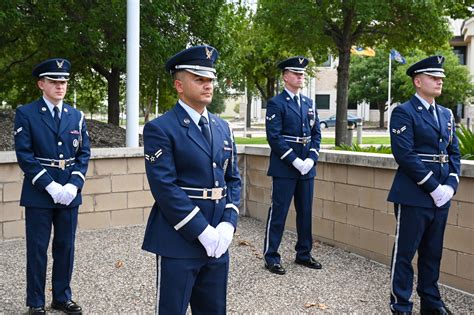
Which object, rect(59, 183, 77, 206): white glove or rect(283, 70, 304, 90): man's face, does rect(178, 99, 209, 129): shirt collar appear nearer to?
rect(59, 183, 77, 206): white glove

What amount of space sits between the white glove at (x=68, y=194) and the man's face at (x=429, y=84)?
2840 mm

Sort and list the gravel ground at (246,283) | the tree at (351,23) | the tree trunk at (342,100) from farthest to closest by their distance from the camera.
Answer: the tree trunk at (342,100) → the tree at (351,23) → the gravel ground at (246,283)

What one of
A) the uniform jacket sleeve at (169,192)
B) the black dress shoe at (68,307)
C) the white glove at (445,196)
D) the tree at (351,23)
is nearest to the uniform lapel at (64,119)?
the black dress shoe at (68,307)

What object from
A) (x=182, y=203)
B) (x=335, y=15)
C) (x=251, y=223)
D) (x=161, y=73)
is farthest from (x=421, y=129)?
(x=335, y=15)

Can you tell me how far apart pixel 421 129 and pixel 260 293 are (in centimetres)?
201

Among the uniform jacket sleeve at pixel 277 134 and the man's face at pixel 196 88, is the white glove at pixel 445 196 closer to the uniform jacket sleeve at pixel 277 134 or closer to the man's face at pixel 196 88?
the uniform jacket sleeve at pixel 277 134

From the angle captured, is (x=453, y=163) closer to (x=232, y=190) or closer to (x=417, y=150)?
(x=417, y=150)

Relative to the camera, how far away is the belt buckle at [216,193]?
11.1ft

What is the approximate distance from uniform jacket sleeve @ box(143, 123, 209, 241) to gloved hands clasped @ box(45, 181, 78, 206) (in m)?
1.62

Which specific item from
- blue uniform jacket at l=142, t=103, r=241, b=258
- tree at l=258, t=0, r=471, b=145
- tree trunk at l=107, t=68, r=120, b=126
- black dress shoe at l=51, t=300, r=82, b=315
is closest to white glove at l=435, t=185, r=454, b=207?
blue uniform jacket at l=142, t=103, r=241, b=258

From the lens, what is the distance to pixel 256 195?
27.9ft

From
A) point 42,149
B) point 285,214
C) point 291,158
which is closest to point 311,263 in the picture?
point 285,214

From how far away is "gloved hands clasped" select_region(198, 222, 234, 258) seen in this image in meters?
3.21

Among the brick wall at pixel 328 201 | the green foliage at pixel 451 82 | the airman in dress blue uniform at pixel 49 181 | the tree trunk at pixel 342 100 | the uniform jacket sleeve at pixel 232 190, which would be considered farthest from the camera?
the green foliage at pixel 451 82
